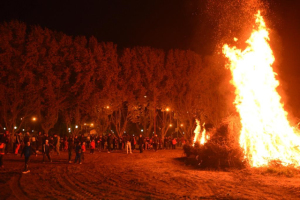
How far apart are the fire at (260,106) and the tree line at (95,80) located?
1766 cm

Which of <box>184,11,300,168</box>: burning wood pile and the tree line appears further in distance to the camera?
the tree line

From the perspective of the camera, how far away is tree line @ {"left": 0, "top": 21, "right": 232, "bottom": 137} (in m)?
27.5

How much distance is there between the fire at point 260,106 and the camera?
1649 cm

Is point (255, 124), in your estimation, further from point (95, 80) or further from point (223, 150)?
point (95, 80)

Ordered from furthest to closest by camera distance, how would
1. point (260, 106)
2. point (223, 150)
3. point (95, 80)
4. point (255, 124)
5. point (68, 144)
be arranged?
point (95, 80), point (68, 144), point (260, 106), point (255, 124), point (223, 150)

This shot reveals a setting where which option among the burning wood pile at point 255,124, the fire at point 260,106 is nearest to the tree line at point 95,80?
the burning wood pile at point 255,124

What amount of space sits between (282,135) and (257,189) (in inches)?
287

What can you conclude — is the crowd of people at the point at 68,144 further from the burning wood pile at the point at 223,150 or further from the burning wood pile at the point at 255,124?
the burning wood pile at the point at 255,124

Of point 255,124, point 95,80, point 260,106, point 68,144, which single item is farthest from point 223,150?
point 95,80

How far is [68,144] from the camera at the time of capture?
62.0ft

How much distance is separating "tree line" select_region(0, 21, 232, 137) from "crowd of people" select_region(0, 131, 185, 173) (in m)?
2.96

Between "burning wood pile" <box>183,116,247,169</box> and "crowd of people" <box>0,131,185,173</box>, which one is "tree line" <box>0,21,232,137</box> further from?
"burning wood pile" <box>183,116,247,169</box>

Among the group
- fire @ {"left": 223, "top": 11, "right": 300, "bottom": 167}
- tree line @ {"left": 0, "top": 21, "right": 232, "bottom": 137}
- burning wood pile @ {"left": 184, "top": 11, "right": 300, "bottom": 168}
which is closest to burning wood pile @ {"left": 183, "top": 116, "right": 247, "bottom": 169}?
burning wood pile @ {"left": 184, "top": 11, "right": 300, "bottom": 168}

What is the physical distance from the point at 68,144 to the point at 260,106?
12.6 metres
